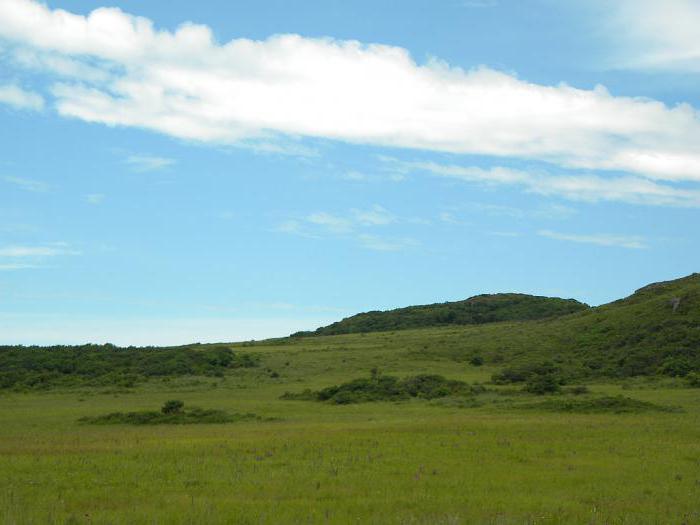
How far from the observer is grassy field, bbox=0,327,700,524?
15812 mm

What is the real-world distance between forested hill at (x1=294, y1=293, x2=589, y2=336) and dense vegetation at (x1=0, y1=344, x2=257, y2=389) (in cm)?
5586

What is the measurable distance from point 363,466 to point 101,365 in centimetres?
4421

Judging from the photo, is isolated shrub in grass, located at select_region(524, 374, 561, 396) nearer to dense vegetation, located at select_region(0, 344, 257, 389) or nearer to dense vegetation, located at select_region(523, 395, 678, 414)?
dense vegetation, located at select_region(523, 395, 678, 414)

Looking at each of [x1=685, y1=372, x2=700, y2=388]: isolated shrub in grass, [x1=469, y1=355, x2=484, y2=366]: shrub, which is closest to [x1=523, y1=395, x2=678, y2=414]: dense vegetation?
[x1=685, y1=372, x2=700, y2=388]: isolated shrub in grass

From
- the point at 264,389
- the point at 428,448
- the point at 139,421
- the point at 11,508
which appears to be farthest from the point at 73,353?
the point at 11,508

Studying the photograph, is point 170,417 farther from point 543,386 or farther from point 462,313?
point 462,313

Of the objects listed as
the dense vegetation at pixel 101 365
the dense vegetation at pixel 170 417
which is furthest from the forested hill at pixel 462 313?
the dense vegetation at pixel 170 417

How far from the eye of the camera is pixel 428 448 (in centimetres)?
2431

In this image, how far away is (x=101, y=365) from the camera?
60625 mm

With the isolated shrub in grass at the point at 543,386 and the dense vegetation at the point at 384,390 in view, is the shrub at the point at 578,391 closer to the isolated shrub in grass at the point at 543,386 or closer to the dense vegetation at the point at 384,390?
the isolated shrub in grass at the point at 543,386

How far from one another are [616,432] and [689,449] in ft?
13.5

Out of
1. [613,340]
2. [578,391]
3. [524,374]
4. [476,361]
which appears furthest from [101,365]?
[613,340]

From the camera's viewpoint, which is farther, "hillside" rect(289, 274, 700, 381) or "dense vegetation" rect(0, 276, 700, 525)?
"hillside" rect(289, 274, 700, 381)

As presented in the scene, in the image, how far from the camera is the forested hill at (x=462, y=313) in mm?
119062
